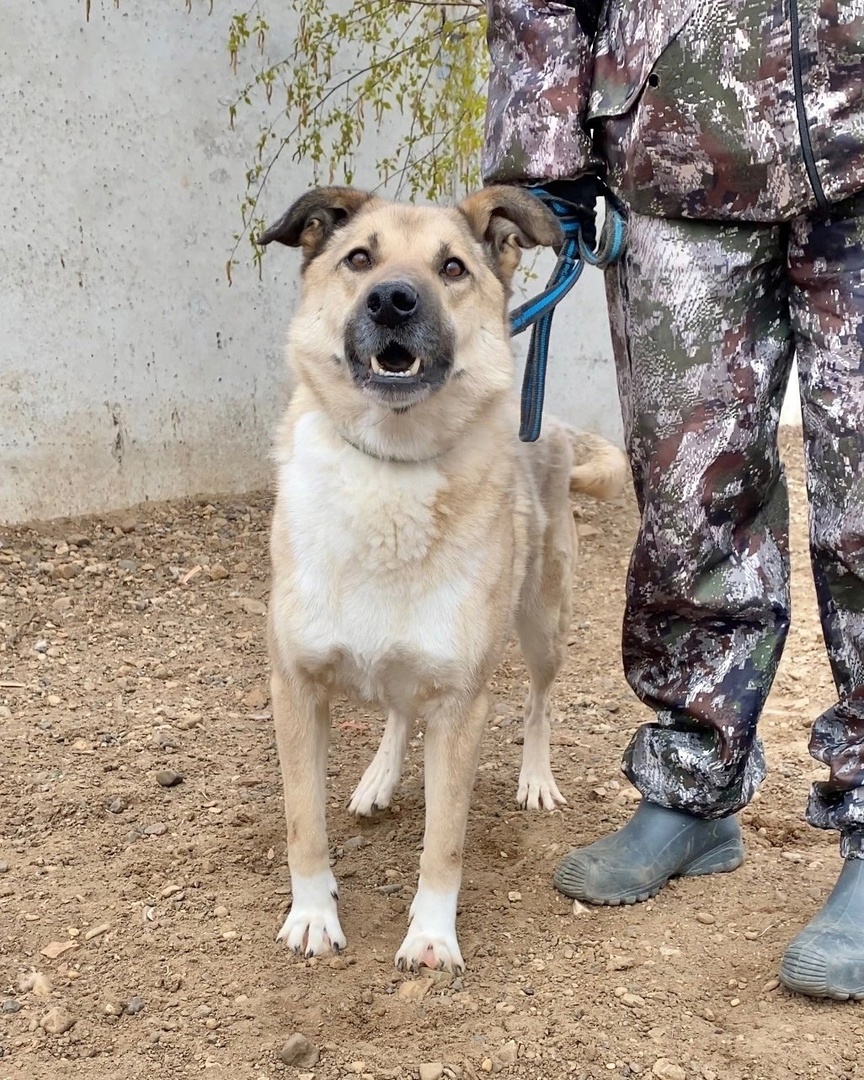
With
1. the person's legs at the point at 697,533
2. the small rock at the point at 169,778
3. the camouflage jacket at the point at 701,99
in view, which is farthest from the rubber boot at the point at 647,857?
the camouflage jacket at the point at 701,99

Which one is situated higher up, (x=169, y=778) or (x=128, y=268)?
(x=128, y=268)

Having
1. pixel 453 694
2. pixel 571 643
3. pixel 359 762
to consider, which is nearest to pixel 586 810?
pixel 359 762

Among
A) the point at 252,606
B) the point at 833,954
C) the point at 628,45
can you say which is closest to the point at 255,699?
the point at 252,606

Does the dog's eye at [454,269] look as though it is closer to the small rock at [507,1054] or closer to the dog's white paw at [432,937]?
the dog's white paw at [432,937]

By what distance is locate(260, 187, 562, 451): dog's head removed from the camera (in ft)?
8.10

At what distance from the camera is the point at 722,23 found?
88.8 inches

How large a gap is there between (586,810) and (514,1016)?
1036mm

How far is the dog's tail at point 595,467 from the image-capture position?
141 inches

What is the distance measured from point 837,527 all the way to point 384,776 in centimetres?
146

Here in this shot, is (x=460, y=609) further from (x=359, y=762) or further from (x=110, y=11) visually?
(x=110, y=11)

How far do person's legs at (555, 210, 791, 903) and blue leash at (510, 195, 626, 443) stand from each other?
5 cm

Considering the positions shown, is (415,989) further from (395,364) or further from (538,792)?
(395,364)

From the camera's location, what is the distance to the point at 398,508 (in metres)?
2.53

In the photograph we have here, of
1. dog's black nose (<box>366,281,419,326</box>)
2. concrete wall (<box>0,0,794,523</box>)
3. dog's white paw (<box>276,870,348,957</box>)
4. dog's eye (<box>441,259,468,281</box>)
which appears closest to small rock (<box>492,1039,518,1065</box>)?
dog's white paw (<box>276,870,348,957</box>)
